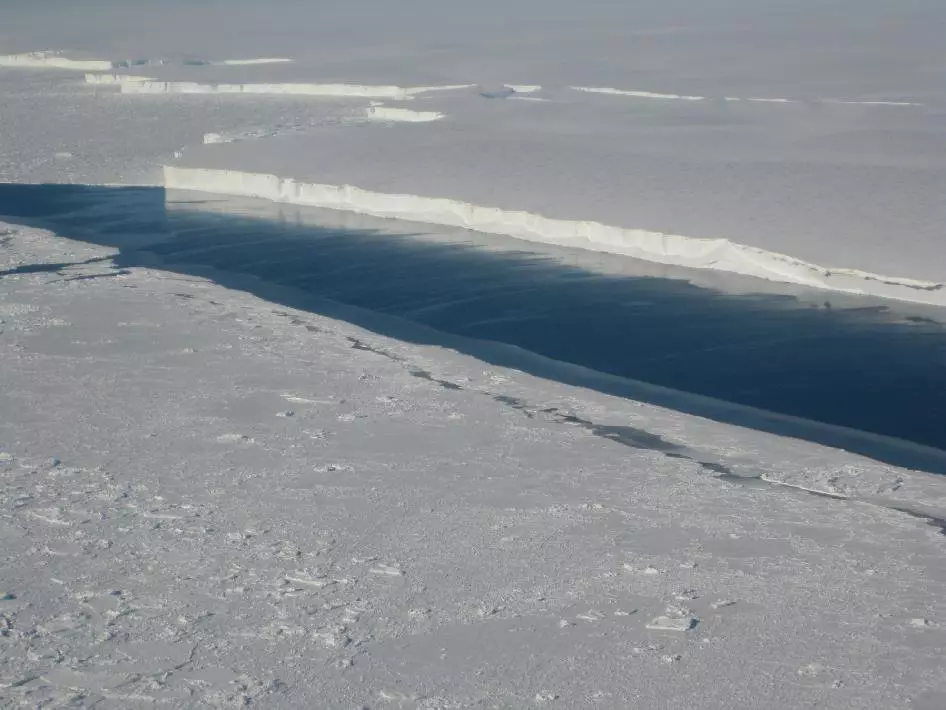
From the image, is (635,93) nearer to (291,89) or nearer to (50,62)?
(291,89)

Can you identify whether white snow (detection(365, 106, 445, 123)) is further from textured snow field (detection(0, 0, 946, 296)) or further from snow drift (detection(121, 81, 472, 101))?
snow drift (detection(121, 81, 472, 101))

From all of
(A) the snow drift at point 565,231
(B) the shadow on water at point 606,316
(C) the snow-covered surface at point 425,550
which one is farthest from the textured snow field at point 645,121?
(C) the snow-covered surface at point 425,550

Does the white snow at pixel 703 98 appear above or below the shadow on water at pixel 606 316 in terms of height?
above

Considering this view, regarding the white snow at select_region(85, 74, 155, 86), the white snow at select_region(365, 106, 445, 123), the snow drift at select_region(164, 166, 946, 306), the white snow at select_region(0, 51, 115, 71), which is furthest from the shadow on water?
the white snow at select_region(0, 51, 115, 71)

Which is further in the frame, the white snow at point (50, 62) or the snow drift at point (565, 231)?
the white snow at point (50, 62)

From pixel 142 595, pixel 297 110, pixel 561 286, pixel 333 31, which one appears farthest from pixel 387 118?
pixel 333 31

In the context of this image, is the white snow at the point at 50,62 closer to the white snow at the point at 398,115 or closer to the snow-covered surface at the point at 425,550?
the white snow at the point at 398,115

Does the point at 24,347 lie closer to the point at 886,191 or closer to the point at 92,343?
the point at 92,343
